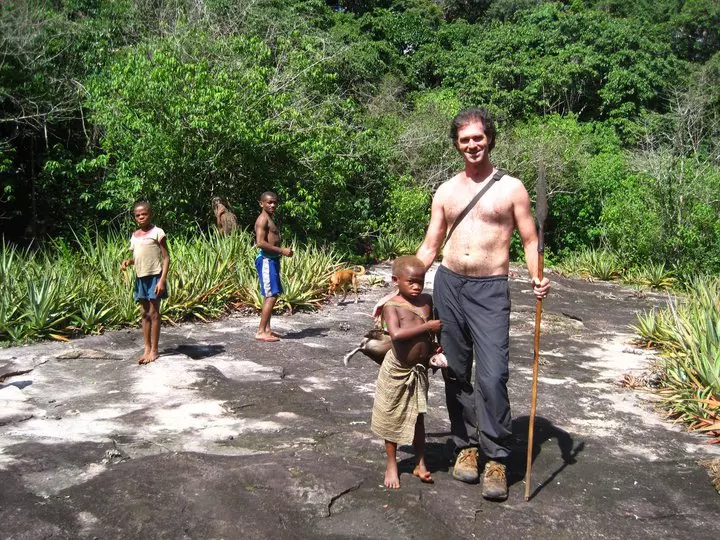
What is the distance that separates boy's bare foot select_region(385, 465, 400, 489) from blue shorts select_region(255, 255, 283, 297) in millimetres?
4313

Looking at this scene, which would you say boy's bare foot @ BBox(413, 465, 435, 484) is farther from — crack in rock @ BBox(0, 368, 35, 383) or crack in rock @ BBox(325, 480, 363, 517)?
crack in rock @ BBox(0, 368, 35, 383)

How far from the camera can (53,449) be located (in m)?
4.81

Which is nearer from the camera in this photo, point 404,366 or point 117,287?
point 404,366

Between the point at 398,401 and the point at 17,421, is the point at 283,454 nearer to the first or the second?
the point at 398,401

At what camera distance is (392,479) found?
14.1 feet

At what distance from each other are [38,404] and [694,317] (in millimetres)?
6236

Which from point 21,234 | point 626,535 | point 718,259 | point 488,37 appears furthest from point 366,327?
point 488,37

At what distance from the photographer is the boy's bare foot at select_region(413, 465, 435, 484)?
4.38 metres

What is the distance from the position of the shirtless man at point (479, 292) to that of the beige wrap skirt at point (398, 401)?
35 cm

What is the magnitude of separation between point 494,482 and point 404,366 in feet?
2.73

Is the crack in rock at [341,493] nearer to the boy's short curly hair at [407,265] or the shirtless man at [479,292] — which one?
the shirtless man at [479,292]

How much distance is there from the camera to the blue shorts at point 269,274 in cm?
836

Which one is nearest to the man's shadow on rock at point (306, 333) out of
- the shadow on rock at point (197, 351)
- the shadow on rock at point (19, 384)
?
the shadow on rock at point (197, 351)

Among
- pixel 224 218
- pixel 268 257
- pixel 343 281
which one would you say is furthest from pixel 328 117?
pixel 268 257
